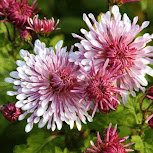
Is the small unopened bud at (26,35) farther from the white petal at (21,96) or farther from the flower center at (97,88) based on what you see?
the flower center at (97,88)

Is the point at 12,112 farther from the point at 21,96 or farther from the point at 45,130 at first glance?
the point at 45,130

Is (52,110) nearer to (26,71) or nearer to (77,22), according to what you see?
(26,71)

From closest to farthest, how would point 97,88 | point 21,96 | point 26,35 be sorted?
point 97,88, point 21,96, point 26,35

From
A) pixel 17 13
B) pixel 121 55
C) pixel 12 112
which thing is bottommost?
pixel 12 112

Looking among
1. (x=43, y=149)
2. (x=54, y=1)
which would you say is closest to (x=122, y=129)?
(x=43, y=149)

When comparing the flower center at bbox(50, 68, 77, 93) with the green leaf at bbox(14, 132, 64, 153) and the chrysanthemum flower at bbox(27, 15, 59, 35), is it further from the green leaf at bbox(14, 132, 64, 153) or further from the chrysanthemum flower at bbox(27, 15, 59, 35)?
the green leaf at bbox(14, 132, 64, 153)

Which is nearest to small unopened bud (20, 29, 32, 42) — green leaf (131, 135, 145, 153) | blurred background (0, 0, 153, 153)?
blurred background (0, 0, 153, 153)

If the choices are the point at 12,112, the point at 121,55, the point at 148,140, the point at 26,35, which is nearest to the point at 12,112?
the point at 12,112

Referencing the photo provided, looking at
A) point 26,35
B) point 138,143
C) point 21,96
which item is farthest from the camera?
point 26,35
